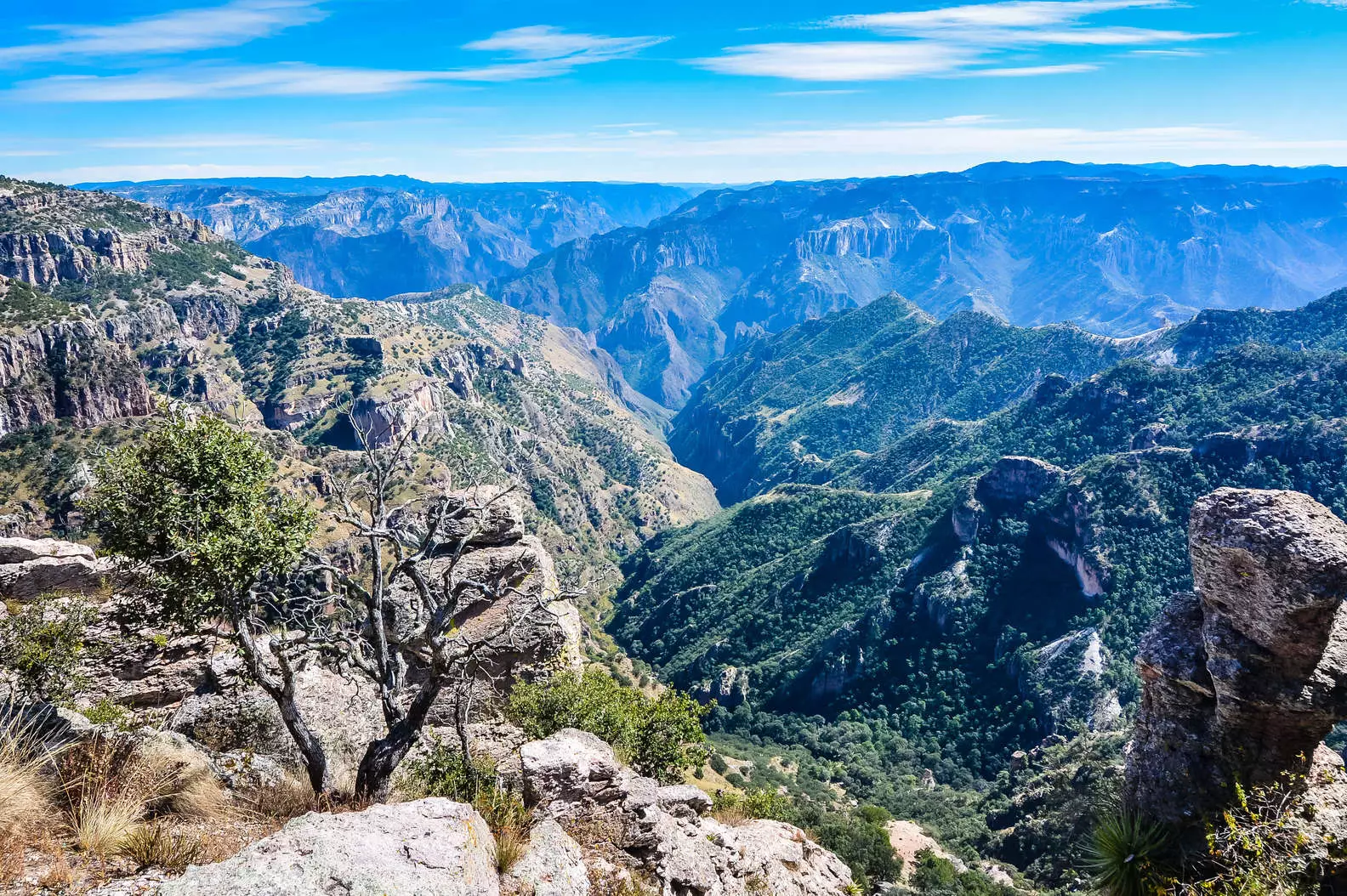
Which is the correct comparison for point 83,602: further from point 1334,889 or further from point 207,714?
point 1334,889

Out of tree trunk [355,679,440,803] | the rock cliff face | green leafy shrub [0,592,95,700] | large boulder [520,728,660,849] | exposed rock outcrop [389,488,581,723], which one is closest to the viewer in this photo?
the rock cliff face

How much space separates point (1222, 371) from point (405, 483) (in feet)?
612

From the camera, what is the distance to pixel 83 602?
23.7 meters

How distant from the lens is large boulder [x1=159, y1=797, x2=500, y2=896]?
10.6 m

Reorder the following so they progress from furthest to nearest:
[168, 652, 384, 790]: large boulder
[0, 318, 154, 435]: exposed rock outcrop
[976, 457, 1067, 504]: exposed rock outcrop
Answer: [976, 457, 1067, 504]: exposed rock outcrop
[0, 318, 154, 435]: exposed rock outcrop
[168, 652, 384, 790]: large boulder

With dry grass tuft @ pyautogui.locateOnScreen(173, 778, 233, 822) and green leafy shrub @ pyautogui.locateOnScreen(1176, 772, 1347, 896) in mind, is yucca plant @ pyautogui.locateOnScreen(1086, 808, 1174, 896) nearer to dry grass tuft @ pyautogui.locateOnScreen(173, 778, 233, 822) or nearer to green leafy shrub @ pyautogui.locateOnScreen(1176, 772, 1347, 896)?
green leafy shrub @ pyautogui.locateOnScreen(1176, 772, 1347, 896)

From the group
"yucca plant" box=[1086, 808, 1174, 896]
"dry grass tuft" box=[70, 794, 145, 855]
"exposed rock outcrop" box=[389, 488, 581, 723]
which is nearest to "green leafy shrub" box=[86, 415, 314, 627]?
"dry grass tuft" box=[70, 794, 145, 855]

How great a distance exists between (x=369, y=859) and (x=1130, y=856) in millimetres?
17364

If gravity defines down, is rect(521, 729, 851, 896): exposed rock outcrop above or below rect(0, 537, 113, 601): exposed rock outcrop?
below

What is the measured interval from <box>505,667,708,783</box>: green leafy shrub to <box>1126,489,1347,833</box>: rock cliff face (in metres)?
17.3

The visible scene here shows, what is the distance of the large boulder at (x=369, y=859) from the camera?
10609 mm

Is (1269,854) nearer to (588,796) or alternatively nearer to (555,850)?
(555,850)

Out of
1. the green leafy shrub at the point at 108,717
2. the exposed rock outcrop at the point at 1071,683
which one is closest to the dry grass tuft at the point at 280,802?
the green leafy shrub at the point at 108,717

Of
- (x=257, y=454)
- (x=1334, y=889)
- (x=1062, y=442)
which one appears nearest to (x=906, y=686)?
(x=1062, y=442)
